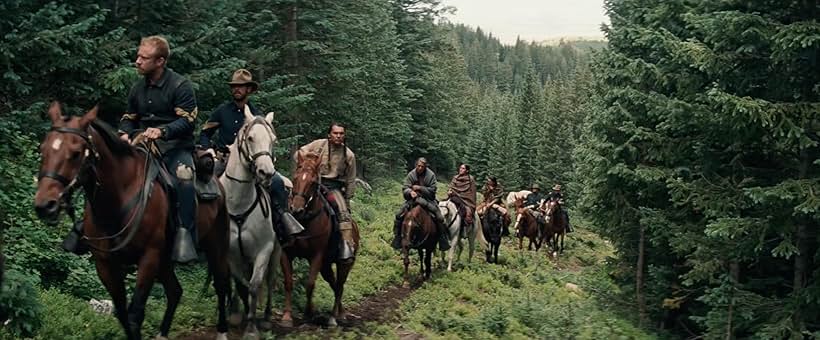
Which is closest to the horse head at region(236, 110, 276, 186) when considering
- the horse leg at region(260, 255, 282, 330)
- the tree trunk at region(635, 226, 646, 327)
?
the horse leg at region(260, 255, 282, 330)

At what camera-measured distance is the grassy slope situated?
7.86 metres

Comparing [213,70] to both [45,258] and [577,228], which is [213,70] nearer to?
[45,258]

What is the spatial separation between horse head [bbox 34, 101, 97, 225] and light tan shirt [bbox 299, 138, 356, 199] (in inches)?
199

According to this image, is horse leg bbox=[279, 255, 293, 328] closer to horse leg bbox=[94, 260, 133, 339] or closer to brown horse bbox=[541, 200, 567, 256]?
horse leg bbox=[94, 260, 133, 339]

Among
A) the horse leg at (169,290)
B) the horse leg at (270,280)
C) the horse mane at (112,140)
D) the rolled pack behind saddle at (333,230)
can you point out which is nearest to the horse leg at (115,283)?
the horse leg at (169,290)

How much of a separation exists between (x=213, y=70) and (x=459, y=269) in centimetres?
1014

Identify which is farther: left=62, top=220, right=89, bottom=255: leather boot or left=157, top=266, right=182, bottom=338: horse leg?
left=157, top=266, right=182, bottom=338: horse leg

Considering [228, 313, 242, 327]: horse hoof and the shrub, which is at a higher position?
the shrub

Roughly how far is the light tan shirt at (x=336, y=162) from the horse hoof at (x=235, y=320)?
2563mm

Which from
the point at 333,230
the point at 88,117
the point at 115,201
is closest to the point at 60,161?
the point at 88,117

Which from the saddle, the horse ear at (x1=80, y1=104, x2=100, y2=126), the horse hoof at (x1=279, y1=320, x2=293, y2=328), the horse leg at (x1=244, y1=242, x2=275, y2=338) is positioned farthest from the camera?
the horse hoof at (x1=279, y1=320, x2=293, y2=328)

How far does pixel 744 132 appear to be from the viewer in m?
9.87

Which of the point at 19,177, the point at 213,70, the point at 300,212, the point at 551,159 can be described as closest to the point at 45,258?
the point at 19,177

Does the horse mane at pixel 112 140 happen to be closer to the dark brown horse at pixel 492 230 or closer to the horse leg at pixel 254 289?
the horse leg at pixel 254 289
